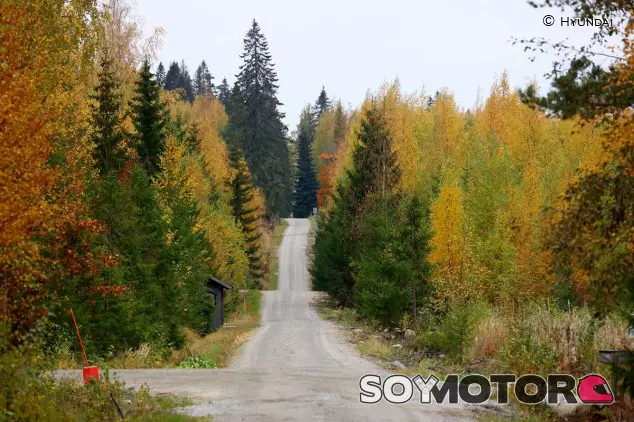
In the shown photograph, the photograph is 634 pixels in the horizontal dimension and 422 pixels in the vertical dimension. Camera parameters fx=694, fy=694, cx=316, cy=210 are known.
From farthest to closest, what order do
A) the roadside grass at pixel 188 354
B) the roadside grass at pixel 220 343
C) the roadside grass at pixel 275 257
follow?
the roadside grass at pixel 275 257
the roadside grass at pixel 220 343
the roadside grass at pixel 188 354

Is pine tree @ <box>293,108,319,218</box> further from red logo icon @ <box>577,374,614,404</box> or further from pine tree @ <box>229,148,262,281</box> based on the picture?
red logo icon @ <box>577,374,614,404</box>

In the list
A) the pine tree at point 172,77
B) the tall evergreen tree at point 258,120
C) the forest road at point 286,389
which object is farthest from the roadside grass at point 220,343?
the pine tree at point 172,77

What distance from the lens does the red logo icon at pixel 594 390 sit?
517 inches

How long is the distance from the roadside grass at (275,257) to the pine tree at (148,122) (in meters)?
46.5

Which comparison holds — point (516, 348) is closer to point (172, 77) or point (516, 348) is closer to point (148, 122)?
point (148, 122)

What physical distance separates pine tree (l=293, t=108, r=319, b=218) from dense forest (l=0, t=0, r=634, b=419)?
49.8 metres

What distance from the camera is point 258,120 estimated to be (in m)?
92.4

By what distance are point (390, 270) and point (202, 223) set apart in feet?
53.6

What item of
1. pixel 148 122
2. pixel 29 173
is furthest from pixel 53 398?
pixel 148 122

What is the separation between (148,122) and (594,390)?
2506cm

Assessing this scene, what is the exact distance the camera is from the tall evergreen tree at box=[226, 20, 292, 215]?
91812 millimetres

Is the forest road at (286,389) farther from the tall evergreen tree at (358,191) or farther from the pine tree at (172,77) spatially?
the pine tree at (172,77)

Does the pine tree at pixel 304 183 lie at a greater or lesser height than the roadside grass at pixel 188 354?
greater

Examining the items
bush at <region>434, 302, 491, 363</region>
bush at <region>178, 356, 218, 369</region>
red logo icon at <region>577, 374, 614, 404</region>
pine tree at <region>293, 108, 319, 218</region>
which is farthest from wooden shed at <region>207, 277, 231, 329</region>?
pine tree at <region>293, 108, 319, 218</region>
